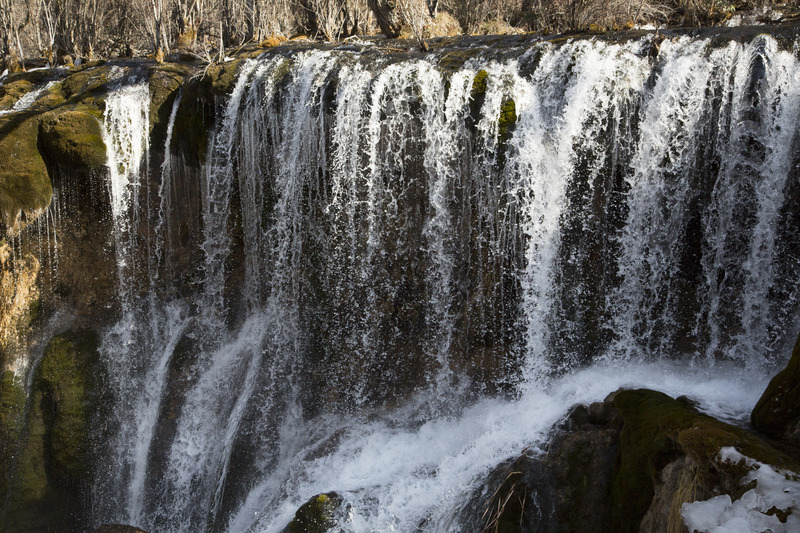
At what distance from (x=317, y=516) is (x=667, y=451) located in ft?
8.85

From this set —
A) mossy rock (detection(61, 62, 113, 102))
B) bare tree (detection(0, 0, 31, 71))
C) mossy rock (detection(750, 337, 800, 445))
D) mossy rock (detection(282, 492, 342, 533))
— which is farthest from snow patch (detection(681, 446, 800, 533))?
bare tree (detection(0, 0, 31, 71))

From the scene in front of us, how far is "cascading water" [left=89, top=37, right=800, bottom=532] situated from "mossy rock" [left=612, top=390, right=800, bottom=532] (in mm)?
716

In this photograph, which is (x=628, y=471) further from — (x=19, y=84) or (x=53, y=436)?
(x=19, y=84)

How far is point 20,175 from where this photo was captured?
730cm

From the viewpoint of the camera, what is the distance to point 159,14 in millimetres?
10992

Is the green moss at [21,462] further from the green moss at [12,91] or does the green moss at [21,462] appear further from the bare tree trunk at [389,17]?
the bare tree trunk at [389,17]

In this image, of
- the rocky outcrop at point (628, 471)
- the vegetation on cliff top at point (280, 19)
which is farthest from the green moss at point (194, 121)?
the rocky outcrop at point (628, 471)

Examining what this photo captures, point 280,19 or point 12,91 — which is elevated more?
point 280,19

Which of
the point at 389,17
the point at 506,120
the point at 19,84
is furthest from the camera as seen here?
the point at 389,17

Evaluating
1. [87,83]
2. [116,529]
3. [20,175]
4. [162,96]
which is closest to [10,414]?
[20,175]

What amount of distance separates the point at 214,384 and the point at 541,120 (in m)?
4.60

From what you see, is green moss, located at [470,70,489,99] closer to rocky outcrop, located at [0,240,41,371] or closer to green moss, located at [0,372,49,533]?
rocky outcrop, located at [0,240,41,371]

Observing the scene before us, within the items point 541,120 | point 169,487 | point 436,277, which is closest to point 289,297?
point 436,277

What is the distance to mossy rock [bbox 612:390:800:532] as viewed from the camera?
3.07 meters
